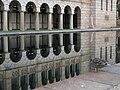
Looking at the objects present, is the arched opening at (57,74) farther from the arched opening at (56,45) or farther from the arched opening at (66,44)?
the arched opening at (66,44)

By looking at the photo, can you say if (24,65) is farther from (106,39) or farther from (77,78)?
(106,39)

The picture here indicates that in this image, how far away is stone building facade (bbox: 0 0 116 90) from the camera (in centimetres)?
1731

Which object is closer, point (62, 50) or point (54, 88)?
point (54, 88)

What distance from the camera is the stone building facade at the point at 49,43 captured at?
17312mm

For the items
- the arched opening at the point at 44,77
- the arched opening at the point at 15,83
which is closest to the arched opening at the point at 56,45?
the arched opening at the point at 44,77

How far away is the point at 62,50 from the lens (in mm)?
25531

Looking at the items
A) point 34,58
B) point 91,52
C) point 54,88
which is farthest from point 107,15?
point 54,88

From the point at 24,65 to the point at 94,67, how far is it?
19.0 feet

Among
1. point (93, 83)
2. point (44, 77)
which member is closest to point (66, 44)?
point (44, 77)

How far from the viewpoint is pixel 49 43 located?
27.1m

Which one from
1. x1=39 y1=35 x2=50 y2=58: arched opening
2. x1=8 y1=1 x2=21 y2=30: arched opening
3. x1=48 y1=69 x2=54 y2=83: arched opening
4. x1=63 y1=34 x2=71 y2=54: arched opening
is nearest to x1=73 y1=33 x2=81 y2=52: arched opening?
x1=63 y1=34 x2=71 y2=54: arched opening

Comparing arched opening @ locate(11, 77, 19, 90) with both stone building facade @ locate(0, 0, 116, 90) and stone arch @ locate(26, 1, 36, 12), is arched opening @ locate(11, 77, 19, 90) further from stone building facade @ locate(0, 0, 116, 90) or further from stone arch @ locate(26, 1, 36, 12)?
stone arch @ locate(26, 1, 36, 12)

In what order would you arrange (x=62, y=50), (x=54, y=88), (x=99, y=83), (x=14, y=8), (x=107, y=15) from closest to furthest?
(x=54, y=88) < (x=99, y=83) < (x=62, y=50) < (x=14, y=8) < (x=107, y=15)

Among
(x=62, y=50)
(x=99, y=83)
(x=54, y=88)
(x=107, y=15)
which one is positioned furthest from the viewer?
(x=107, y=15)
